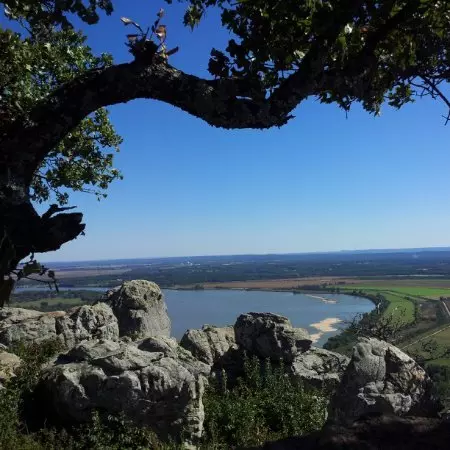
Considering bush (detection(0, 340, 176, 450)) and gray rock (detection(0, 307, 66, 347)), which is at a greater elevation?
gray rock (detection(0, 307, 66, 347))

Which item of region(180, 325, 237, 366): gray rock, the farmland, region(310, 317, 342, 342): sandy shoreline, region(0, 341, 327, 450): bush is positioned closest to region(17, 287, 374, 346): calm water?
region(310, 317, 342, 342): sandy shoreline

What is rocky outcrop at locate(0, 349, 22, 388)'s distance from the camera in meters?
7.91

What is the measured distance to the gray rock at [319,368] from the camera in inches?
452

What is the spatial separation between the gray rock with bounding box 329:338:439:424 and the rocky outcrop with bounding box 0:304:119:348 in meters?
5.99

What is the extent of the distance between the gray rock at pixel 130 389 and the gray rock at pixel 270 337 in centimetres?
436

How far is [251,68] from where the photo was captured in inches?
163

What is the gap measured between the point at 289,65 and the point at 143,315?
10122 mm

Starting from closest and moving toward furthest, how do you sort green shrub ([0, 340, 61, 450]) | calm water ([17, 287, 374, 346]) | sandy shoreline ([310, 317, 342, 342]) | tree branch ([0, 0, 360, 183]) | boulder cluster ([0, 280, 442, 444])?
tree branch ([0, 0, 360, 183]) < green shrub ([0, 340, 61, 450]) < boulder cluster ([0, 280, 442, 444]) < sandy shoreline ([310, 317, 342, 342]) < calm water ([17, 287, 374, 346])

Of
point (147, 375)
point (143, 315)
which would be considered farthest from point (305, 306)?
point (147, 375)

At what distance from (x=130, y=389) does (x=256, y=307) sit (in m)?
64.2

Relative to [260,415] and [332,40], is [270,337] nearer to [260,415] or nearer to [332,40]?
[260,415]

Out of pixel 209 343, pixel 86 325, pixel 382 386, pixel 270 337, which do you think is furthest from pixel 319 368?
pixel 86 325

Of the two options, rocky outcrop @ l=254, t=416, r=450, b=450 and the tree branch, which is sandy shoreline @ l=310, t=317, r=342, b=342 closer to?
rocky outcrop @ l=254, t=416, r=450, b=450

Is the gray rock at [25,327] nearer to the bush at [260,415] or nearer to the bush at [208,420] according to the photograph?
the bush at [208,420]
